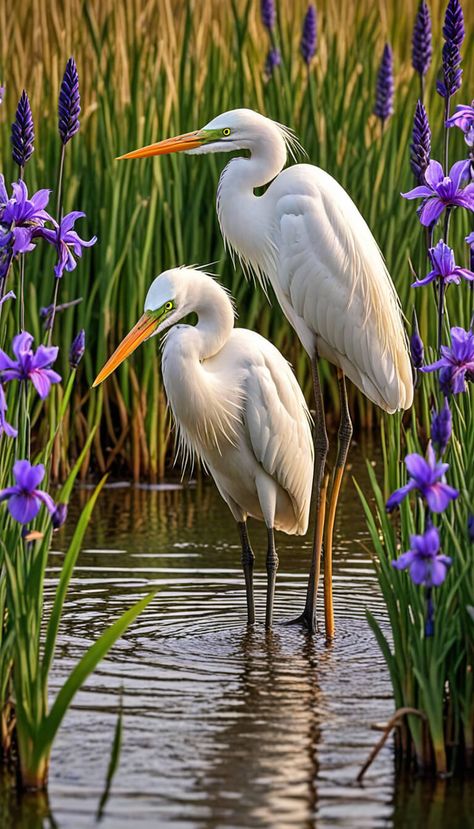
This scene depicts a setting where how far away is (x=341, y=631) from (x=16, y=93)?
433cm

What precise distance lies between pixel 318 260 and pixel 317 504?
0.97m

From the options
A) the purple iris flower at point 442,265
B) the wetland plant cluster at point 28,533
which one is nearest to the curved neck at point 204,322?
the wetland plant cluster at point 28,533

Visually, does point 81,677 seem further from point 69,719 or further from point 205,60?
point 205,60

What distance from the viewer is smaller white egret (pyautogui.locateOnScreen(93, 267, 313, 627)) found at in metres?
5.85

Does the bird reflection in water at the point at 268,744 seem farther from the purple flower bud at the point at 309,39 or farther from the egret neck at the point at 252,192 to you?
the purple flower bud at the point at 309,39

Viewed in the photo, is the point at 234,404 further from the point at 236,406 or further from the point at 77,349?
the point at 77,349

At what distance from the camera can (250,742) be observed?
4.32 meters

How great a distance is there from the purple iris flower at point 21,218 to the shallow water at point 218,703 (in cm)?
138

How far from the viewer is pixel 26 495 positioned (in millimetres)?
3697

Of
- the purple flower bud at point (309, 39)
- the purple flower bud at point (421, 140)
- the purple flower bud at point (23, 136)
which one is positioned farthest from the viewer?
the purple flower bud at point (309, 39)

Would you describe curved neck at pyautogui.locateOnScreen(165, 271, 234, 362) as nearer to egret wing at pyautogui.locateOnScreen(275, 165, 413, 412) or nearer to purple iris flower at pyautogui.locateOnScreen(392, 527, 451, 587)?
egret wing at pyautogui.locateOnScreen(275, 165, 413, 412)

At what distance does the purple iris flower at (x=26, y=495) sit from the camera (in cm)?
367

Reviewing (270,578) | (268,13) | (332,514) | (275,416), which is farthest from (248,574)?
(268,13)

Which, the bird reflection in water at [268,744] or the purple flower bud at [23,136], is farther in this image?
the purple flower bud at [23,136]
